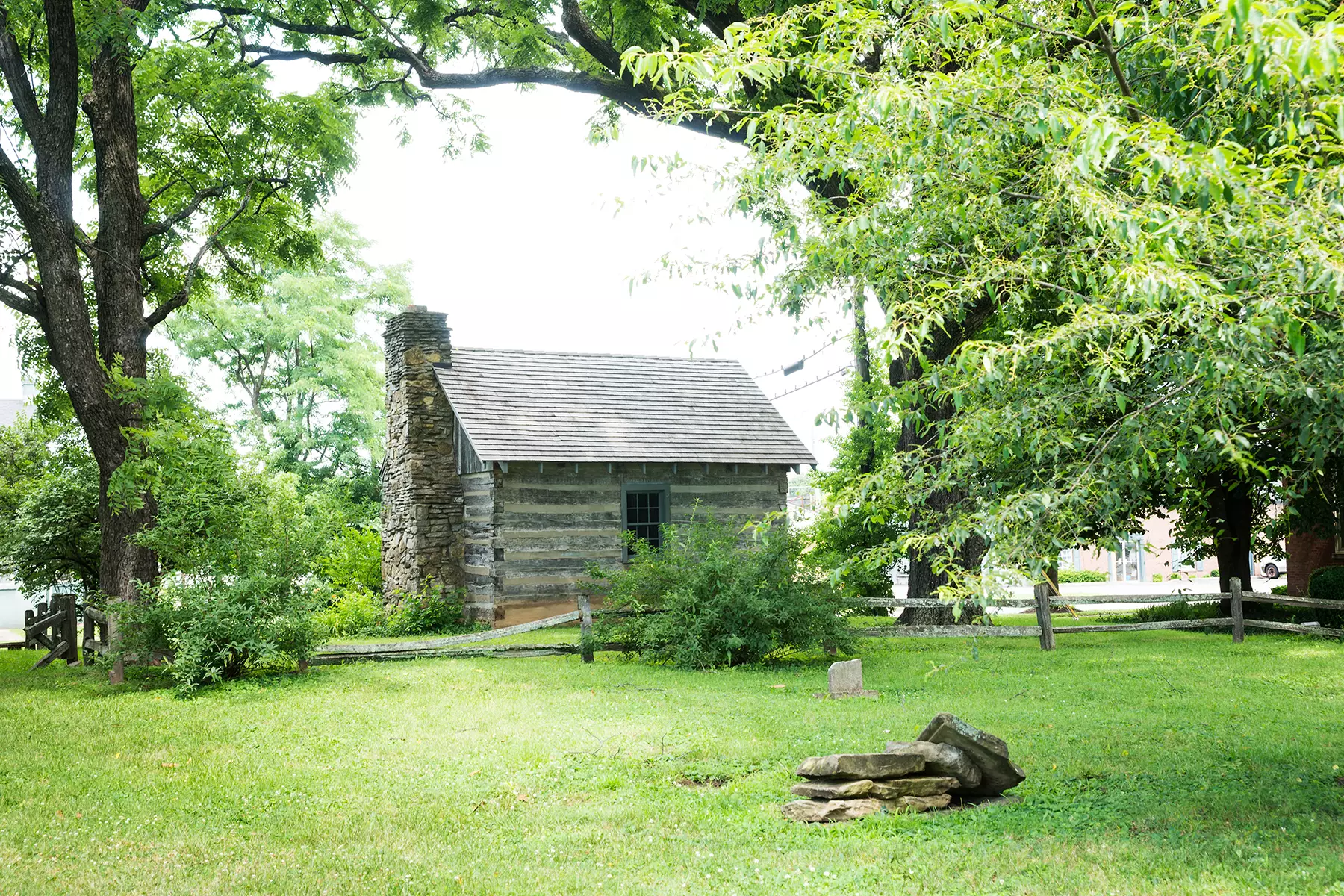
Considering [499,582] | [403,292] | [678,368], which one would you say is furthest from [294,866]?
[403,292]

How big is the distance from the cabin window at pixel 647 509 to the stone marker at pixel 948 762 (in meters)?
15.6

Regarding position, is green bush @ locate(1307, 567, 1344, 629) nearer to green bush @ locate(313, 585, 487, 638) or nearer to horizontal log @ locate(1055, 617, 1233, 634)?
horizontal log @ locate(1055, 617, 1233, 634)

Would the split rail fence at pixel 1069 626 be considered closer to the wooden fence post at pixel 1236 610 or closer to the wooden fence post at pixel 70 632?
the wooden fence post at pixel 1236 610

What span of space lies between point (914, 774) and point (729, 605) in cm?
748

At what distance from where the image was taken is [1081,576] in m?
44.8

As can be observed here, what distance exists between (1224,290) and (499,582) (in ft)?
57.4

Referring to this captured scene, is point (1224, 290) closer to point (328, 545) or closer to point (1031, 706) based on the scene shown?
point (1031, 706)

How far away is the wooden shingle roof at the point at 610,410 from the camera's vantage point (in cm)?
2189

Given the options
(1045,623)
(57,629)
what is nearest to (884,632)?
(1045,623)

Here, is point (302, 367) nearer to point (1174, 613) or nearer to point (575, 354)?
point (575, 354)

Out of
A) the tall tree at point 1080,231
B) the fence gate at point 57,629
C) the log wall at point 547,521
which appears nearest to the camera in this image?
the tall tree at point 1080,231

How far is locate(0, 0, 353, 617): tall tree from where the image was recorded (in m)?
15.1

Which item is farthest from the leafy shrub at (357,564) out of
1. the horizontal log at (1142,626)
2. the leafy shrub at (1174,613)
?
the leafy shrub at (1174,613)

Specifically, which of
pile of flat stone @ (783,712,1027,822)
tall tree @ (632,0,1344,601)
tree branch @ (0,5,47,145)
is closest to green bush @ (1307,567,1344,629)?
tall tree @ (632,0,1344,601)
